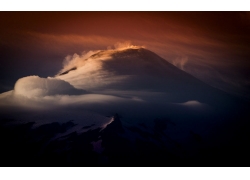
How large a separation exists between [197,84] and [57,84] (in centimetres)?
206

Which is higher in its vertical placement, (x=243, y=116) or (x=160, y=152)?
(x=243, y=116)

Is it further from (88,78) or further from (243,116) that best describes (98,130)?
(243,116)

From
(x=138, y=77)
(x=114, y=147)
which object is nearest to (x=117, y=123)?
(x=114, y=147)

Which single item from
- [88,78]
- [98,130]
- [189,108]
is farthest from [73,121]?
[189,108]

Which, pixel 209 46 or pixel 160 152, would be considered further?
pixel 209 46

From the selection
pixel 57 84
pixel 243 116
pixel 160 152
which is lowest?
pixel 160 152

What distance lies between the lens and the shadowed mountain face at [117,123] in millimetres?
3818

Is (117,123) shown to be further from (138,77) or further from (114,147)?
(138,77)

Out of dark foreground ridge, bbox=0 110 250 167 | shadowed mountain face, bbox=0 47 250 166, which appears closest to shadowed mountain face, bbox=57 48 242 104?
shadowed mountain face, bbox=0 47 250 166

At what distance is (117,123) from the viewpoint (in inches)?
156

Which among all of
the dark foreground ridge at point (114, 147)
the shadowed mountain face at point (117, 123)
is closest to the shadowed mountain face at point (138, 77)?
the shadowed mountain face at point (117, 123)

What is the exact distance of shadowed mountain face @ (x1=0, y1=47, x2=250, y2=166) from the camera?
12.5 ft

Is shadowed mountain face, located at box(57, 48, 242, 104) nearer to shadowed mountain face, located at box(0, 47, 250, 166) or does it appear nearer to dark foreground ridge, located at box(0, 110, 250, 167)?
shadowed mountain face, located at box(0, 47, 250, 166)

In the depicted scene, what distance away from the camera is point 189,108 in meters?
4.04
